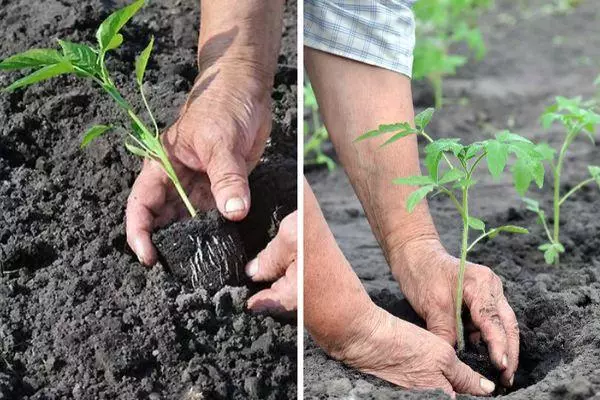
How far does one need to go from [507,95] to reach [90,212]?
11.8ft

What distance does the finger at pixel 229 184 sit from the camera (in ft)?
5.90

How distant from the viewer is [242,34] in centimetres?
203

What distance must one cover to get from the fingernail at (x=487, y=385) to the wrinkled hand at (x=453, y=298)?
6 centimetres

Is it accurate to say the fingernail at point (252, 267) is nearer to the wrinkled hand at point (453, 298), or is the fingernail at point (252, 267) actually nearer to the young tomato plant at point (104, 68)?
the young tomato plant at point (104, 68)

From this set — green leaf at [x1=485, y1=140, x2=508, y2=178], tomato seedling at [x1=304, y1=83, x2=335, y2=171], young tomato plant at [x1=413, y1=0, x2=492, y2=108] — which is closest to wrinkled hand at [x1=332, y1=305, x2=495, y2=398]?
green leaf at [x1=485, y1=140, x2=508, y2=178]

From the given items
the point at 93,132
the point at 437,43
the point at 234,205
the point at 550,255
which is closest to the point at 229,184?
the point at 234,205

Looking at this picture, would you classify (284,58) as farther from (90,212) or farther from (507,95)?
(507,95)

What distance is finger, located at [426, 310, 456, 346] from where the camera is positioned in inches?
85.0

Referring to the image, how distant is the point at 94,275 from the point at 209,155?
1.06ft

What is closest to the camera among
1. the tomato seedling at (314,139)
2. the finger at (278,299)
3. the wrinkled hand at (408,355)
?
the finger at (278,299)

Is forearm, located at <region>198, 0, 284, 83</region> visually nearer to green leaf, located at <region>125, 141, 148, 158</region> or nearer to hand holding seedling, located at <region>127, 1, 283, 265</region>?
hand holding seedling, located at <region>127, 1, 283, 265</region>

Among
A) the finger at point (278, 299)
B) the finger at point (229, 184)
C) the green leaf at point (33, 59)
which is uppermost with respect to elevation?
the green leaf at point (33, 59)

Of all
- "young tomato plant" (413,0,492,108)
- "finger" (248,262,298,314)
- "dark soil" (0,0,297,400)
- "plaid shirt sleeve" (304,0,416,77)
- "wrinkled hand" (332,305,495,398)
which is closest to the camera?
"dark soil" (0,0,297,400)

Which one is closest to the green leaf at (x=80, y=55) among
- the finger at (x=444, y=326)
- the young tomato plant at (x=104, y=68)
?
the young tomato plant at (x=104, y=68)
